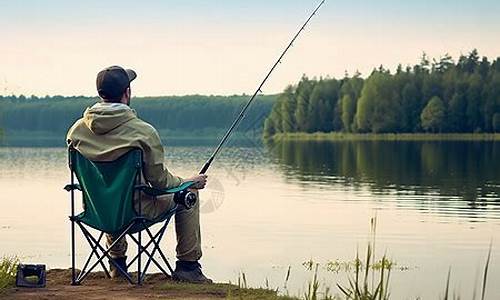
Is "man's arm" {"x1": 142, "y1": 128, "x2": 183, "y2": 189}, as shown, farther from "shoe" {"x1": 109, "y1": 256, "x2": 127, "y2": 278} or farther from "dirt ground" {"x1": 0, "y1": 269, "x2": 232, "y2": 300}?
"shoe" {"x1": 109, "y1": 256, "x2": 127, "y2": 278}

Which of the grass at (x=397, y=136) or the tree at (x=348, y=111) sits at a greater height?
the tree at (x=348, y=111)

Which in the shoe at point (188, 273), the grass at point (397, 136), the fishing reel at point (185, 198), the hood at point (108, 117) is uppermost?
the hood at point (108, 117)

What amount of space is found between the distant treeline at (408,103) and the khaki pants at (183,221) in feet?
248

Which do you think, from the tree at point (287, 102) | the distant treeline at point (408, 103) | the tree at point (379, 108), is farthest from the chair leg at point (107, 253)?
the tree at point (379, 108)

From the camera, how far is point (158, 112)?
33.6 meters

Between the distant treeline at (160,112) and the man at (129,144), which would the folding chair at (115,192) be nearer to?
the man at (129,144)

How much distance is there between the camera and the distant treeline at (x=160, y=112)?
291 inches

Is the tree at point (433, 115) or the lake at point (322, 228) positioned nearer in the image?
the lake at point (322, 228)

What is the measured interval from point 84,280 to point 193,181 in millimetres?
1038

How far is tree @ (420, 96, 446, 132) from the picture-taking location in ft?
282

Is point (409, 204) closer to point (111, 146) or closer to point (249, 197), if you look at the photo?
point (249, 197)

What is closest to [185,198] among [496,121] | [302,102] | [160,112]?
[302,102]

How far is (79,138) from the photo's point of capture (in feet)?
19.8

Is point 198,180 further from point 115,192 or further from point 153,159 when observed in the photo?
point 115,192
